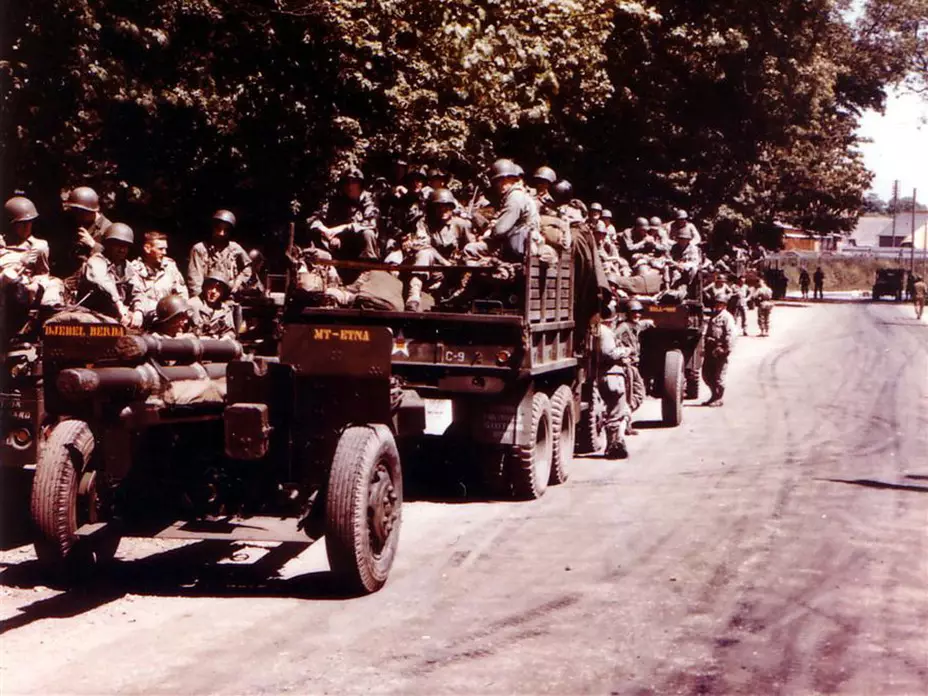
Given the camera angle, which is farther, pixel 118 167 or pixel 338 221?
pixel 118 167

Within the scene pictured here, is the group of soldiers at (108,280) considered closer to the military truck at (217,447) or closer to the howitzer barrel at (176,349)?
the howitzer barrel at (176,349)

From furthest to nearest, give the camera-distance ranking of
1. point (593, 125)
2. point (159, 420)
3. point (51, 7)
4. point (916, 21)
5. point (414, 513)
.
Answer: point (916, 21) < point (593, 125) < point (51, 7) < point (414, 513) < point (159, 420)

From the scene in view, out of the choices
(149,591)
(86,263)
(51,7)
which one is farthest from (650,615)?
(51,7)

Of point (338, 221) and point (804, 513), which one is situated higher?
point (338, 221)

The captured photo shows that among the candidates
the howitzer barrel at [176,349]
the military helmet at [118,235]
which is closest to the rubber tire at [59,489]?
the howitzer barrel at [176,349]

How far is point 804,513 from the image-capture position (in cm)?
1178

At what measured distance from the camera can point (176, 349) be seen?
8.41 meters

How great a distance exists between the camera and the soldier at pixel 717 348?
21.3 m

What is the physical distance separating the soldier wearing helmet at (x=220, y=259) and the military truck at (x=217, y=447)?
524 centimetres

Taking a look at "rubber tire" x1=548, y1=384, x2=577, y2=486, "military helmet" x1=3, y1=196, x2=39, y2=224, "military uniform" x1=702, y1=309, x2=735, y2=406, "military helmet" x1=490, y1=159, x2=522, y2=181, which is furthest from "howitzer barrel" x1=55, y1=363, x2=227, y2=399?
"military uniform" x1=702, y1=309, x2=735, y2=406

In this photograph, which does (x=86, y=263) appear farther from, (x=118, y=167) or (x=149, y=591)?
(x=118, y=167)

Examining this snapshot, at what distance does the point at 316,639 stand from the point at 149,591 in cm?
161

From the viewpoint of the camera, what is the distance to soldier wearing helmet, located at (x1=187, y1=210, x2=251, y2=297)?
1408 cm

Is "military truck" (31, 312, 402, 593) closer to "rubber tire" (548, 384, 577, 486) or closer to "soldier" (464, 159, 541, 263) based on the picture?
"soldier" (464, 159, 541, 263)
